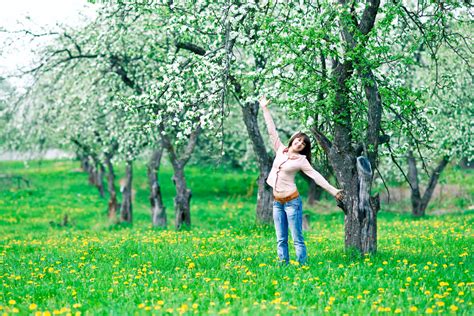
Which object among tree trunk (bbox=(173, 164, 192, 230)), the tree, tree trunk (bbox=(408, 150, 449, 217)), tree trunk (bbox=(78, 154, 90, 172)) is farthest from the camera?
tree trunk (bbox=(78, 154, 90, 172))

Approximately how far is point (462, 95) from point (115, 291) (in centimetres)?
1758

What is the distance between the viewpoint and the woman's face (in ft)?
33.7

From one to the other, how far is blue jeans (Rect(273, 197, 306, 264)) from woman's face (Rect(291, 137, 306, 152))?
0.83 m

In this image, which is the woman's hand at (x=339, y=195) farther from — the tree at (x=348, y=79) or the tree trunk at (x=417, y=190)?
the tree trunk at (x=417, y=190)

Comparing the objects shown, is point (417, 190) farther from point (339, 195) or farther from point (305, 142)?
point (305, 142)

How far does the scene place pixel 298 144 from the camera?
33.7 feet

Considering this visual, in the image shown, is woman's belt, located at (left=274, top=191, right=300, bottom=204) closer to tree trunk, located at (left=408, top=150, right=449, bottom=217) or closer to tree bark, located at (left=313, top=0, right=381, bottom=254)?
tree bark, located at (left=313, top=0, right=381, bottom=254)

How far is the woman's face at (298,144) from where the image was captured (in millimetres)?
10281

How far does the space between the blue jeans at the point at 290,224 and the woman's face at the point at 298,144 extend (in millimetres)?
833

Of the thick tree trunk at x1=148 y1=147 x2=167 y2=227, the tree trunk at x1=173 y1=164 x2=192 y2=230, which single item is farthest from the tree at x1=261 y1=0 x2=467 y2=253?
the thick tree trunk at x1=148 y1=147 x2=167 y2=227

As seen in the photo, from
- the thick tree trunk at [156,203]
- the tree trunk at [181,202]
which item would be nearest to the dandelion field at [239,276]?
the tree trunk at [181,202]

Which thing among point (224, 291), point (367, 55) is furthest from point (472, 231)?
point (224, 291)

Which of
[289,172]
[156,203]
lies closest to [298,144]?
[289,172]

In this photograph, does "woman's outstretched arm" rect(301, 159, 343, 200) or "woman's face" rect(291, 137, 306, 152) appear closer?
"woman's outstretched arm" rect(301, 159, 343, 200)
